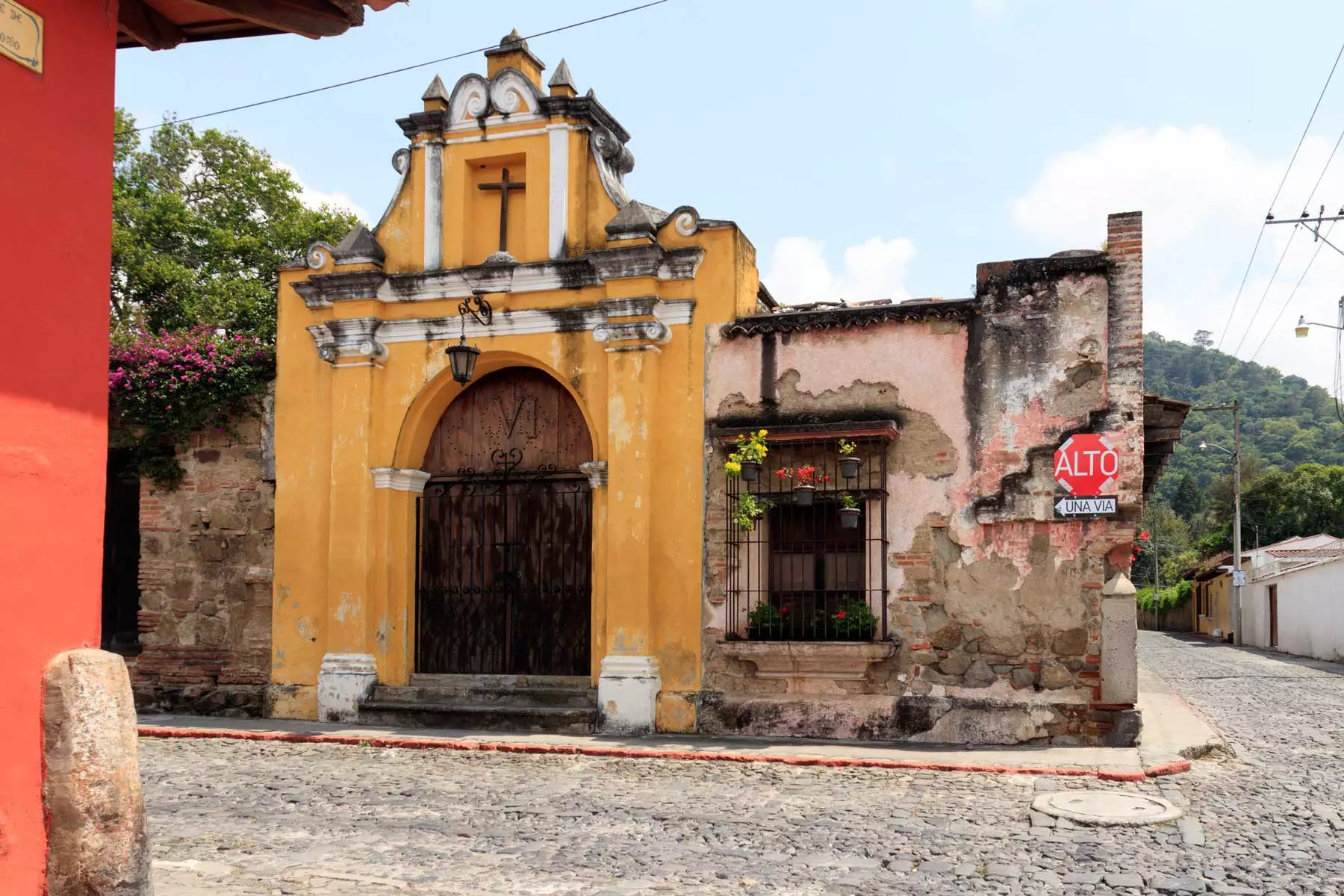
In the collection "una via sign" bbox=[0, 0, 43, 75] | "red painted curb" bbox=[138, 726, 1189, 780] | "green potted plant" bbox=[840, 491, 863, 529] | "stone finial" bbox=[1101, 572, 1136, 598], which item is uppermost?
"una via sign" bbox=[0, 0, 43, 75]

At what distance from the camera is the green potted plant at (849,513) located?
10914mm

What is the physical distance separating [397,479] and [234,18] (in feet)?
26.6

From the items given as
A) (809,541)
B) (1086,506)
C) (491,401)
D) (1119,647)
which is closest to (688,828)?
(809,541)

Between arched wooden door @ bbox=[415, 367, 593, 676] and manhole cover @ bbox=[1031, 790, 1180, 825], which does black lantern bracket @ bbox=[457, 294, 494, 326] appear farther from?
manhole cover @ bbox=[1031, 790, 1180, 825]

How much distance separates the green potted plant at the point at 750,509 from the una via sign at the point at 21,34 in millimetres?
7894

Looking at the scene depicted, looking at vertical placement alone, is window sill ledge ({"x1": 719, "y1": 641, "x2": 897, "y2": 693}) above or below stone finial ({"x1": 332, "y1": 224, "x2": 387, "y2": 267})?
below

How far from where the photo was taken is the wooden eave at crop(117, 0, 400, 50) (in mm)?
4836

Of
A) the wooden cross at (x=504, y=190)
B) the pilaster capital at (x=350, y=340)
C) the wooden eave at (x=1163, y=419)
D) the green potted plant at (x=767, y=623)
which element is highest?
the wooden cross at (x=504, y=190)

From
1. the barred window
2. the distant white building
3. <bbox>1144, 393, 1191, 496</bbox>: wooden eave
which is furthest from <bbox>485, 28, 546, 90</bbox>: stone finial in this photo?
the distant white building

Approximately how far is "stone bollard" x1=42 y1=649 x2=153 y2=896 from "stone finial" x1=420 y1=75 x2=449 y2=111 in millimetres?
9610

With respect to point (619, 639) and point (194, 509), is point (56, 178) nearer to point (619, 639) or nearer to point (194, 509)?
point (619, 639)

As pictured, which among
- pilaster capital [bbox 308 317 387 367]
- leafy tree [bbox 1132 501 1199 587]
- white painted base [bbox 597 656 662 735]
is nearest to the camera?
white painted base [bbox 597 656 662 735]

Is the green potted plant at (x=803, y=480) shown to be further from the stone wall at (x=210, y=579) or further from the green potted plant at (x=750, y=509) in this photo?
the stone wall at (x=210, y=579)

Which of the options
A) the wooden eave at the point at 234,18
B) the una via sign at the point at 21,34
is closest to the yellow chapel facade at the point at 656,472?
the wooden eave at the point at 234,18
